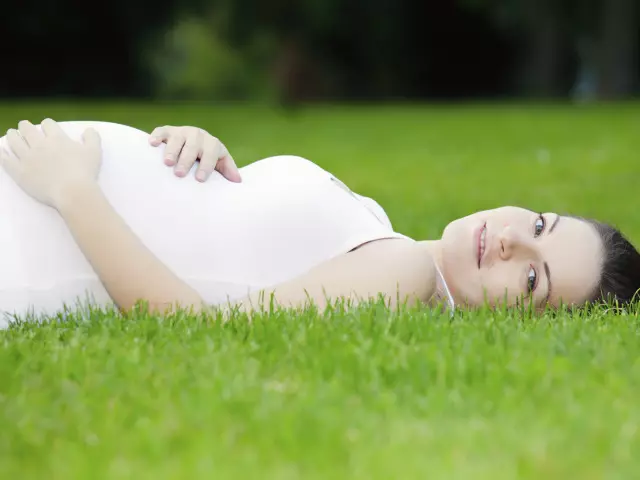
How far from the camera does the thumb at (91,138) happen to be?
12.0 feet

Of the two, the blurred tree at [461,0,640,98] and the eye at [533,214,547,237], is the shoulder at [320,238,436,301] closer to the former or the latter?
the eye at [533,214,547,237]

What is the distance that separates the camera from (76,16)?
31.2 meters

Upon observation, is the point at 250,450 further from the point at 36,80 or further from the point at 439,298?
the point at 36,80

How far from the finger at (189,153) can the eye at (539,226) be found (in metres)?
1.35

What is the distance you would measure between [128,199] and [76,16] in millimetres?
29413

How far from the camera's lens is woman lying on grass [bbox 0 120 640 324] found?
3461 mm

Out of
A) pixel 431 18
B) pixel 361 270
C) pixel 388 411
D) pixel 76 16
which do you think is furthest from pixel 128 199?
pixel 431 18

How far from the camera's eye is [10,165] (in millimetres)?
3594

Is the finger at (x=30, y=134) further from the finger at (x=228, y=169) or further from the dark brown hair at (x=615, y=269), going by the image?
the dark brown hair at (x=615, y=269)

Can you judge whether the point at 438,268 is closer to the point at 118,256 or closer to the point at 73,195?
the point at 118,256

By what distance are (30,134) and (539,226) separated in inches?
78.3

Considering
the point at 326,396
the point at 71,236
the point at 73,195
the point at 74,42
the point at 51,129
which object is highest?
the point at 74,42

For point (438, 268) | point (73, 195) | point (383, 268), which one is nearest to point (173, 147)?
point (73, 195)

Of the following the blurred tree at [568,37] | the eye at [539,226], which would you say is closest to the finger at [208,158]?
the eye at [539,226]
